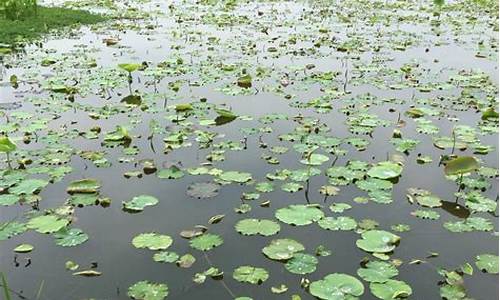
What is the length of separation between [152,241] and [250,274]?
0.80m

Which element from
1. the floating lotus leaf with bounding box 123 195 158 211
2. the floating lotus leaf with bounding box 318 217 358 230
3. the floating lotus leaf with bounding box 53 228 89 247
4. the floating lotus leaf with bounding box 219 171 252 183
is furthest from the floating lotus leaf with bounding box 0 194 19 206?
the floating lotus leaf with bounding box 318 217 358 230

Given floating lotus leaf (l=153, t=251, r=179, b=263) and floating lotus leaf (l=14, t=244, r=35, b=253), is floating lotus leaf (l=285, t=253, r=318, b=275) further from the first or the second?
floating lotus leaf (l=14, t=244, r=35, b=253)

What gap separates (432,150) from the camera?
4977 mm

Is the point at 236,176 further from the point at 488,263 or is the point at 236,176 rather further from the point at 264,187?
the point at 488,263

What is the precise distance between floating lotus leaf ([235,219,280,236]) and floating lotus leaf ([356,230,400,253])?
62 centimetres

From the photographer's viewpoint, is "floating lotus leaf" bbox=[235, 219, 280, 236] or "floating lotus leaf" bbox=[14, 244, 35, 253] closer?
"floating lotus leaf" bbox=[14, 244, 35, 253]

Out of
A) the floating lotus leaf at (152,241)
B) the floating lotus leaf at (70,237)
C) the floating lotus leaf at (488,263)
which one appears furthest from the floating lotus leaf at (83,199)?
the floating lotus leaf at (488,263)

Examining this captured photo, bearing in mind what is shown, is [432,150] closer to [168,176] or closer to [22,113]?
[168,176]

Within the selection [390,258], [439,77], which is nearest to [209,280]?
[390,258]

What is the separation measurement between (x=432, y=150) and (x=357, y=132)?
816mm

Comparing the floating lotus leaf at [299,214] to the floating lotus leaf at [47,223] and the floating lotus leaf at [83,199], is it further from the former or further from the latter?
the floating lotus leaf at [47,223]

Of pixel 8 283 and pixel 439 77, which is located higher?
pixel 439 77

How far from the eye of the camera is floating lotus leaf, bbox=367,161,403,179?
435 centimetres

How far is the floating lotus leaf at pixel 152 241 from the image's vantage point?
3.41m
